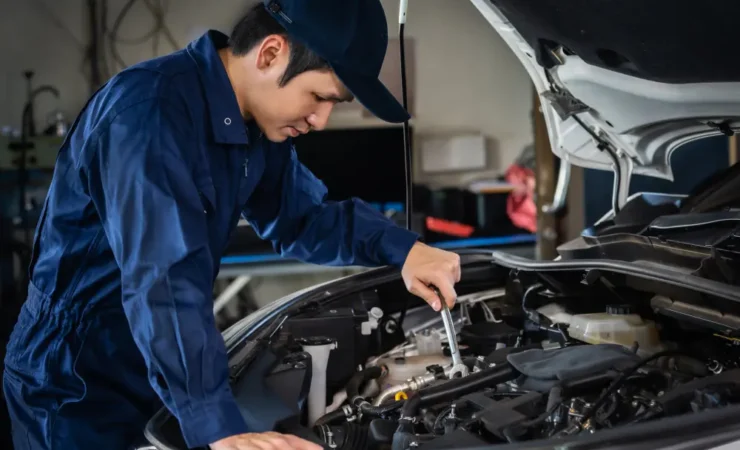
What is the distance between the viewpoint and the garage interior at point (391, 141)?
4.04 m

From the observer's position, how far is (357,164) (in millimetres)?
4348

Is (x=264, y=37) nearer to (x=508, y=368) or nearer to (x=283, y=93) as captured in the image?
(x=283, y=93)

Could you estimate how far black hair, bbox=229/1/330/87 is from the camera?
3.68ft

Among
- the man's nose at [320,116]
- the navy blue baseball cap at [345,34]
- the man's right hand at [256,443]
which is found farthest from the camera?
the man's nose at [320,116]

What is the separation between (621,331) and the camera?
153 cm

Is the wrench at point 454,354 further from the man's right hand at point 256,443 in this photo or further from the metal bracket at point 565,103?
the metal bracket at point 565,103

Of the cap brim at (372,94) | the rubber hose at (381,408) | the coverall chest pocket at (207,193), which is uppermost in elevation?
the cap brim at (372,94)

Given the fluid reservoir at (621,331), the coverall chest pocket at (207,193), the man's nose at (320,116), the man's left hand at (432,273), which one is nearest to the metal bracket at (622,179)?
the fluid reservoir at (621,331)

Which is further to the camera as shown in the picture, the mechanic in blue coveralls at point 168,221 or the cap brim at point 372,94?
the cap brim at point 372,94

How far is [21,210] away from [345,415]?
3.29 meters

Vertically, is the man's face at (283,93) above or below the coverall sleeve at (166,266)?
above

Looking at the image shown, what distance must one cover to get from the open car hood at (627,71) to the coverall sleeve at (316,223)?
55 cm

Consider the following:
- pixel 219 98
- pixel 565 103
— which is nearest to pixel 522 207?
pixel 565 103

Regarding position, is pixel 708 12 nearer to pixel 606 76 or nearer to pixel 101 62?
pixel 606 76
